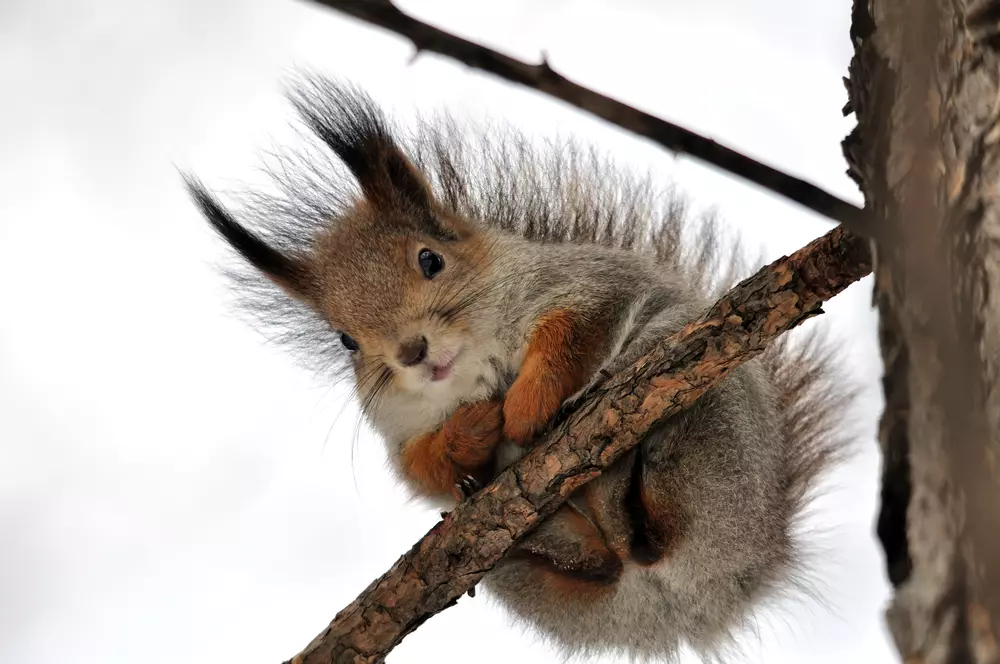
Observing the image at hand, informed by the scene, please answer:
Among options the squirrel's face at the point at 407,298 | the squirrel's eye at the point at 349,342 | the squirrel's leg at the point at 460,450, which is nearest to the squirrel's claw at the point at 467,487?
the squirrel's leg at the point at 460,450

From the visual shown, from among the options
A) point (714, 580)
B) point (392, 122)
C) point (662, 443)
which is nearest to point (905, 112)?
point (662, 443)

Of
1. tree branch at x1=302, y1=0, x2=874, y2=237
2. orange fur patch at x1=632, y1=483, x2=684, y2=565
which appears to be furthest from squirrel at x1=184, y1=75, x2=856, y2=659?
tree branch at x1=302, y1=0, x2=874, y2=237

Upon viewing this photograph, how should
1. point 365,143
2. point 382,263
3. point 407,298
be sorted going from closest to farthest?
point 407,298
point 382,263
point 365,143

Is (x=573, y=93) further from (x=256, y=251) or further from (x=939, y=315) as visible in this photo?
(x=256, y=251)

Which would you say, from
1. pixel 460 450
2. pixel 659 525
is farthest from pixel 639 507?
pixel 460 450

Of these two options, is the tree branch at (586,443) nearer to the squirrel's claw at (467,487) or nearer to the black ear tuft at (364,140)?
Result: the squirrel's claw at (467,487)

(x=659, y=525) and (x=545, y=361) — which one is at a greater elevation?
(x=545, y=361)

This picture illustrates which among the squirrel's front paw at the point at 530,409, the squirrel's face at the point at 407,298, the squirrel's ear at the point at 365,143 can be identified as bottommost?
the squirrel's front paw at the point at 530,409
